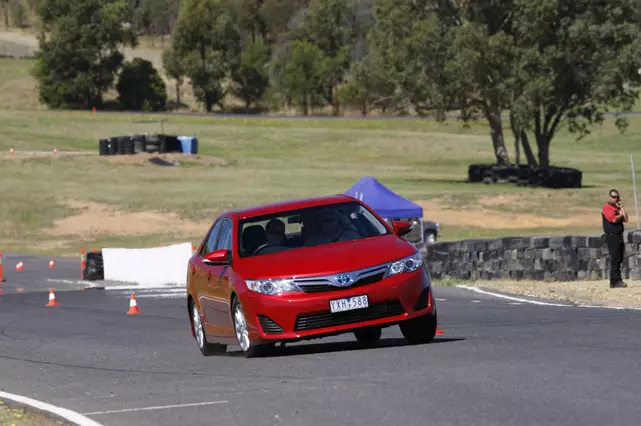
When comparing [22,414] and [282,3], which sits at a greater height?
[282,3]

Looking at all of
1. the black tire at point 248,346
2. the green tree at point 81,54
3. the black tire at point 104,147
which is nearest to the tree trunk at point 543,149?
the black tire at point 104,147

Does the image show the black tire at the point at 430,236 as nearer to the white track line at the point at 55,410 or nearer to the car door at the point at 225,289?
the car door at the point at 225,289

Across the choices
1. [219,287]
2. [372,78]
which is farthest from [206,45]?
[219,287]

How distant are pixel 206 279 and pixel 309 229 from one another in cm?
137

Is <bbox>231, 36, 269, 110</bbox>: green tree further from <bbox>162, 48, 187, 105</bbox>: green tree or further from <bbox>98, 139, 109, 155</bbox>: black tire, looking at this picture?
<bbox>98, 139, 109, 155</bbox>: black tire

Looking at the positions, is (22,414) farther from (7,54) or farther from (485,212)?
(7,54)

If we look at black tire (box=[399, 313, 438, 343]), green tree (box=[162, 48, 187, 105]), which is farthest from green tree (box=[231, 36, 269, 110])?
black tire (box=[399, 313, 438, 343])

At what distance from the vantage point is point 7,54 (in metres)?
161

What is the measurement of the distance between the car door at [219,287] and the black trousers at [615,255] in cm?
955

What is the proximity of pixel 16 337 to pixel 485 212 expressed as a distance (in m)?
35.7

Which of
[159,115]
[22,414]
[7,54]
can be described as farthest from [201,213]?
[7,54]

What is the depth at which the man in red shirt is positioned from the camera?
21438 millimetres

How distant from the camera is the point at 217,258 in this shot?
1277 centimetres

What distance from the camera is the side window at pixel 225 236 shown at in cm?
1331
